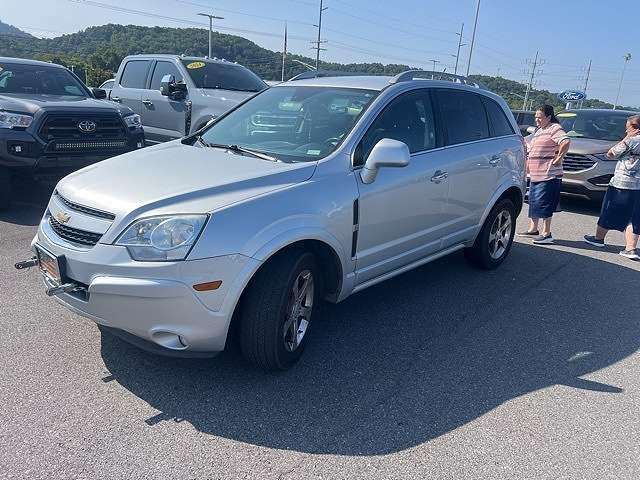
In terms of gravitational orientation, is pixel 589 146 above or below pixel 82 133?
above

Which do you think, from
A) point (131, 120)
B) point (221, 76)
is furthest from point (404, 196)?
point (221, 76)

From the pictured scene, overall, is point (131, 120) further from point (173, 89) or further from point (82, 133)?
point (173, 89)

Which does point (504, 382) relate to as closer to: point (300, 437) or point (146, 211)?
point (300, 437)

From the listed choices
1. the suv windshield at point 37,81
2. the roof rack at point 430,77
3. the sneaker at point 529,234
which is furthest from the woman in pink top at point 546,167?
the suv windshield at point 37,81

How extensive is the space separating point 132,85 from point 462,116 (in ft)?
25.3

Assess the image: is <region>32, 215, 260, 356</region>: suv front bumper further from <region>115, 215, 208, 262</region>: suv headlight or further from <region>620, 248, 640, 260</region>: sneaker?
<region>620, 248, 640, 260</region>: sneaker

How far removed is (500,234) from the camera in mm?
5754

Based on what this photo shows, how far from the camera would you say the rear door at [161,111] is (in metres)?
9.41

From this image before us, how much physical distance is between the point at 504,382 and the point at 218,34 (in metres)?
66.0

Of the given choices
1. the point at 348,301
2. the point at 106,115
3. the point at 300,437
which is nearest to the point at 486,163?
the point at 348,301

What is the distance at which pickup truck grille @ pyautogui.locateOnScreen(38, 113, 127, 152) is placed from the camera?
646 centimetres

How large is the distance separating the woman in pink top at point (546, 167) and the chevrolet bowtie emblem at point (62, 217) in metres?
5.78

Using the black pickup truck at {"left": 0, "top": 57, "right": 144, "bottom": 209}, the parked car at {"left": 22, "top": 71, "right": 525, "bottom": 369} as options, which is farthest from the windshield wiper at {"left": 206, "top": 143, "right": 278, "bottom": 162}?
the black pickup truck at {"left": 0, "top": 57, "right": 144, "bottom": 209}

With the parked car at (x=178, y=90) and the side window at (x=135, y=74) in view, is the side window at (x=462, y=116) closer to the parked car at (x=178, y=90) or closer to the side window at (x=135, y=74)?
the parked car at (x=178, y=90)
